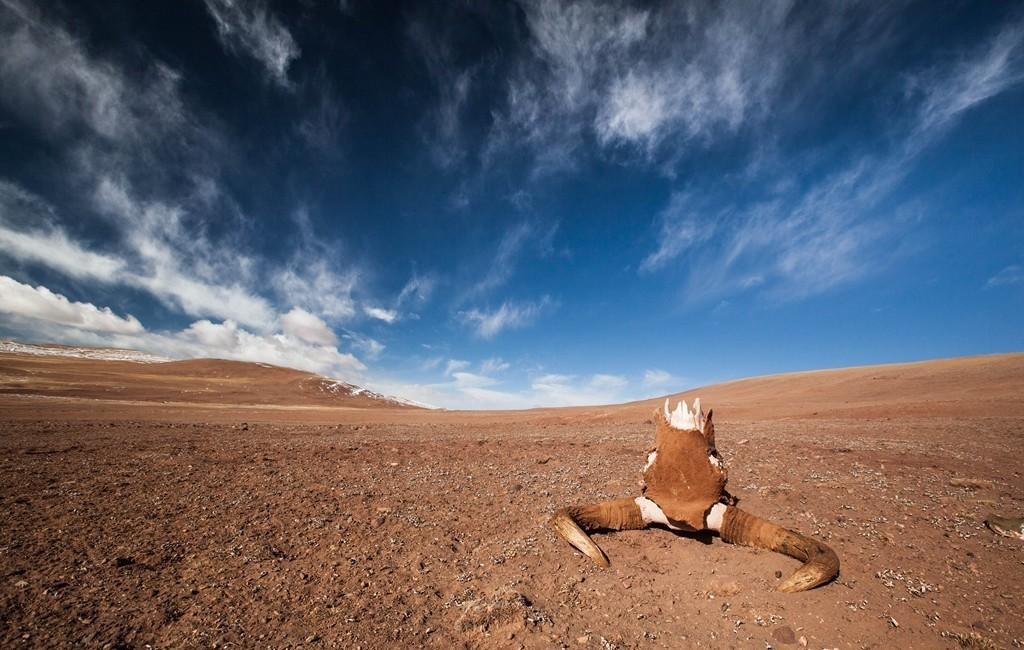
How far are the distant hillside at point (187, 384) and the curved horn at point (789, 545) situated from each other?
5674 centimetres

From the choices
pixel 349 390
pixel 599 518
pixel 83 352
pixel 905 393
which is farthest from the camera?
pixel 83 352

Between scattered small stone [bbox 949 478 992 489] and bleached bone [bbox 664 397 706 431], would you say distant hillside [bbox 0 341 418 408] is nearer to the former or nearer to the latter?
bleached bone [bbox 664 397 706 431]

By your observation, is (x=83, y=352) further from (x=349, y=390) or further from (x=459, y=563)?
(x=459, y=563)

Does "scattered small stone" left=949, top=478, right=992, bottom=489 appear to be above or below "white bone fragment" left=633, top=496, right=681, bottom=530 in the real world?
below

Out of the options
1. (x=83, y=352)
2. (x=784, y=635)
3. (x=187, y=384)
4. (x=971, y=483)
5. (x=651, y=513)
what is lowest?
(x=784, y=635)

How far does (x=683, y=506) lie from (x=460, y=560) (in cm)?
319

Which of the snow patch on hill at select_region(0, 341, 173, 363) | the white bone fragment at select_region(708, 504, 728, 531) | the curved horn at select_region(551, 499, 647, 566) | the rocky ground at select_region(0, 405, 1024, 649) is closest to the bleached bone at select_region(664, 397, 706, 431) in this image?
the white bone fragment at select_region(708, 504, 728, 531)

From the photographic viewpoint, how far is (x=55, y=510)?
6.15m

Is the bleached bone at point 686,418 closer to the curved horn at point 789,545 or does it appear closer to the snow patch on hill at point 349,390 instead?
the curved horn at point 789,545

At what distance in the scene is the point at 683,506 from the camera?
18.7 feet

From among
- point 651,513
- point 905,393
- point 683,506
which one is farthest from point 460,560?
point 905,393

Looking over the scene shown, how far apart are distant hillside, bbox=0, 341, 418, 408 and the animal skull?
5516 cm

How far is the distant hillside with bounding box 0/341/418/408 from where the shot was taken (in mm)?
46188

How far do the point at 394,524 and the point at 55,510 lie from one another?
16.8ft
